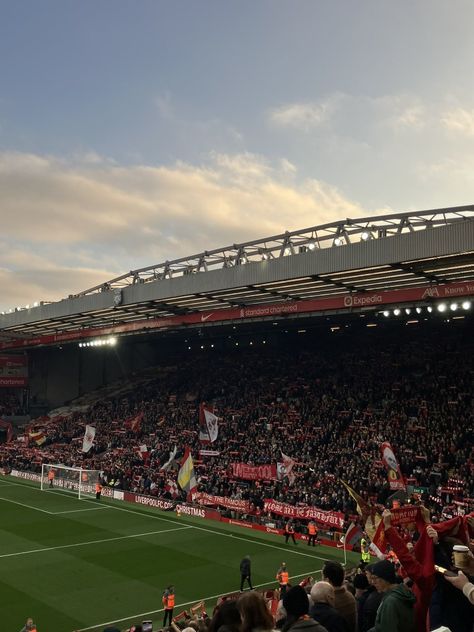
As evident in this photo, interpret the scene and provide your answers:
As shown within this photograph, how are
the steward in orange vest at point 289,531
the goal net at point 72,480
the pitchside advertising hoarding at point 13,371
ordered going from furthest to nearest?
the pitchside advertising hoarding at point 13,371 → the goal net at point 72,480 → the steward in orange vest at point 289,531

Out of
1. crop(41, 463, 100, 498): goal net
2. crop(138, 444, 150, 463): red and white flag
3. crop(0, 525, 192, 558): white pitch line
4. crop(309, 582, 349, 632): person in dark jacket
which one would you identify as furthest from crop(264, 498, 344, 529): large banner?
crop(309, 582, 349, 632): person in dark jacket

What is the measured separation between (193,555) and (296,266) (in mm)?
14335

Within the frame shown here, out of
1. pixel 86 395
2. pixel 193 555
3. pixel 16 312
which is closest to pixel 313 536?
pixel 193 555

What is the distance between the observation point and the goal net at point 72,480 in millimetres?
42125

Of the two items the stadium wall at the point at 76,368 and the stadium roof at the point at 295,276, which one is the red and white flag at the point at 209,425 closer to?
the stadium roof at the point at 295,276

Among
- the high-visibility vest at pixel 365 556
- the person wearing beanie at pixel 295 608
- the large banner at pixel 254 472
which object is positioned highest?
the person wearing beanie at pixel 295 608

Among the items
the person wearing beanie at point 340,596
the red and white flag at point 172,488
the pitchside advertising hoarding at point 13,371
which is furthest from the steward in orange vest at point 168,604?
the pitchside advertising hoarding at point 13,371

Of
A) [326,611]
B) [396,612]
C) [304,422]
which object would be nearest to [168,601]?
[326,611]

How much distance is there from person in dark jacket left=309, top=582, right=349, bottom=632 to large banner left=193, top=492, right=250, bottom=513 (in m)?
28.5

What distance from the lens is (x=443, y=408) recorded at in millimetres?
36938

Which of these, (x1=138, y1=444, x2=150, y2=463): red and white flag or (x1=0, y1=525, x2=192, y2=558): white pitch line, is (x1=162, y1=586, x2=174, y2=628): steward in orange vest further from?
(x1=138, y1=444, x2=150, y2=463): red and white flag

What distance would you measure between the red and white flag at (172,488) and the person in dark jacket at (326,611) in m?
33.3

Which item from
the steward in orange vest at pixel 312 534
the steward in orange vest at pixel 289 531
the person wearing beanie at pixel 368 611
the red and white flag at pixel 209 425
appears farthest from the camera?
the red and white flag at pixel 209 425

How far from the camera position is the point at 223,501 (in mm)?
34406
